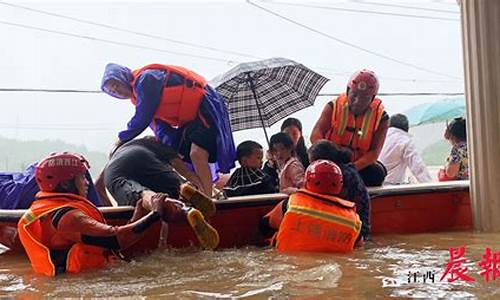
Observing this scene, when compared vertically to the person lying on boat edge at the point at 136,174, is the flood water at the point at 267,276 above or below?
below

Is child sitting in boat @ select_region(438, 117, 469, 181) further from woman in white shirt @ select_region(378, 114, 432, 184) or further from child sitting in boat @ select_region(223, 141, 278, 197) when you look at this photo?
child sitting in boat @ select_region(223, 141, 278, 197)

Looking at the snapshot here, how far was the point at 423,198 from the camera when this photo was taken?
5172 millimetres

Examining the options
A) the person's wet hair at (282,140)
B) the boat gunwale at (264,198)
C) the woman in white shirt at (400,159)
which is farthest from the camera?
the woman in white shirt at (400,159)

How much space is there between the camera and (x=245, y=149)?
5.35 meters

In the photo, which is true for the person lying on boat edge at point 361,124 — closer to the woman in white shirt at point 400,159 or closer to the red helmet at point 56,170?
the woman in white shirt at point 400,159

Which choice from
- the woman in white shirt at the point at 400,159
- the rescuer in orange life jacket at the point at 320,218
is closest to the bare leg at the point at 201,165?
the rescuer in orange life jacket at the point at 320,218

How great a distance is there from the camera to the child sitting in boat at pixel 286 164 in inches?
197

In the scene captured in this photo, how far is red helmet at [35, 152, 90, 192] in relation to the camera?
3648mm

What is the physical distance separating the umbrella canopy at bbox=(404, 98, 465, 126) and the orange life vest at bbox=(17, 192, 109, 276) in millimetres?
7159

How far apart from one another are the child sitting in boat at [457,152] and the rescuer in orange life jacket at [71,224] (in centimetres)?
292

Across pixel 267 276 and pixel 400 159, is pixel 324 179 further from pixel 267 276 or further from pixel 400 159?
pixel 400 159

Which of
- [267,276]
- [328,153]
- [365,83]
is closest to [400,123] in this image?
[365,83]

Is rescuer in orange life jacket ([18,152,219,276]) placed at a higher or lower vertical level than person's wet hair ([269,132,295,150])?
lower

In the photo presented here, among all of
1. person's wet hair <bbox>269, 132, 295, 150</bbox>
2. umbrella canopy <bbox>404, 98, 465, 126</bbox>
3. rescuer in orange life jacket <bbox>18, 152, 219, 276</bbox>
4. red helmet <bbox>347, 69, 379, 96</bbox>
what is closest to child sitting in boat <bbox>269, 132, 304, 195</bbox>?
person's wet hair <bbox>269, 132, 295, 150</bbox>
